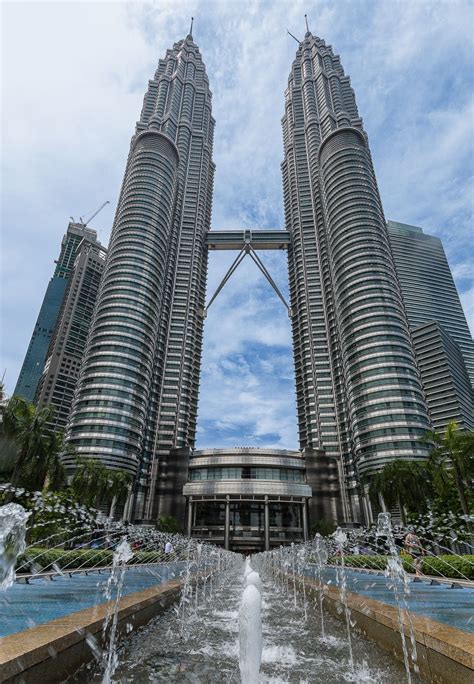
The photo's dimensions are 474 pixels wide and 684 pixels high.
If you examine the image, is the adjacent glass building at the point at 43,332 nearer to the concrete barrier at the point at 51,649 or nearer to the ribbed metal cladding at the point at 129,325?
the ribbed metal cladding at the point at 129,325

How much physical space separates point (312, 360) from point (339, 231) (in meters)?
36.6

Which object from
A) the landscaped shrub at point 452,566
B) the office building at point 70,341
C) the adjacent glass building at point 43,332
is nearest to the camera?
the landscaped shrub at point 452,566

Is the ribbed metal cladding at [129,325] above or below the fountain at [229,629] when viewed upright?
above

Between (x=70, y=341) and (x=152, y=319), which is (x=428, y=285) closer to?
(x=152, y=319)

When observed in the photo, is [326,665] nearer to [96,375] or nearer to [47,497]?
[47,497]

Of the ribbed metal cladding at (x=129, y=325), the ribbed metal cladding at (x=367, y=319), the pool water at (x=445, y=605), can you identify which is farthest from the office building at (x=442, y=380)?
the pool water at (x=445, y=605)

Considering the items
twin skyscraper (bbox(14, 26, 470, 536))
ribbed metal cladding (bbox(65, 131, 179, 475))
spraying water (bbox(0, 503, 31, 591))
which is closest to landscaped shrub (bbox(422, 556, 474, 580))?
spraying water (bbox(0, 503, 31, 591))

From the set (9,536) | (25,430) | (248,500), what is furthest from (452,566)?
(248,500)

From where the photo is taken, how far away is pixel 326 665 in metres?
6.04

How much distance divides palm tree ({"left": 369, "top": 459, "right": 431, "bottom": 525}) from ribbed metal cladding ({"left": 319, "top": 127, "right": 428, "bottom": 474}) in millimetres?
26840

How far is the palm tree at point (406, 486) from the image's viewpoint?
4638cm

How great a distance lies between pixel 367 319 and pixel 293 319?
40.4m

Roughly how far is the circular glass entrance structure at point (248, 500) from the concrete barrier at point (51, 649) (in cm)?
7919

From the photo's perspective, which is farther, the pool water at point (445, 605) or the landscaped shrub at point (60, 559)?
the landscaped shrub at point (60, 559)
